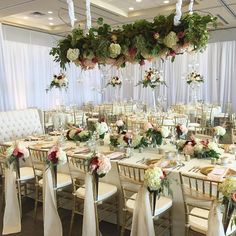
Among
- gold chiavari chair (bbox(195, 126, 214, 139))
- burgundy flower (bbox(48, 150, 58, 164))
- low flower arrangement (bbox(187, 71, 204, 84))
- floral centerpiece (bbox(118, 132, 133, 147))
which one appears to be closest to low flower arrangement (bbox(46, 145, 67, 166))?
burgundy flower (bbox(48, 150, 58, 164))

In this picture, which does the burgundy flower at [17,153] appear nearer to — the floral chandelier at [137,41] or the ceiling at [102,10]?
the floral chandelier at [137,41]

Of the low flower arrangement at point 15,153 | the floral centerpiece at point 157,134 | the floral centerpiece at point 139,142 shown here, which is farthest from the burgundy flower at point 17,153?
the floral centerpiece at point 157,134

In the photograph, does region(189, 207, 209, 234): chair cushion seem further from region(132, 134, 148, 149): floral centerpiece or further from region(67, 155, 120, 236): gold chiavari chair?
region(132, 134, 148, 149): floral centerpiece

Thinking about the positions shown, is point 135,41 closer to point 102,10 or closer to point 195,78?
point 102,10

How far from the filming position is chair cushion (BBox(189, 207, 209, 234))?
8.59ft

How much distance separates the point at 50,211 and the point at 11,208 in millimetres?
726

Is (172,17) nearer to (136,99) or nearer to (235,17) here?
(235,17)

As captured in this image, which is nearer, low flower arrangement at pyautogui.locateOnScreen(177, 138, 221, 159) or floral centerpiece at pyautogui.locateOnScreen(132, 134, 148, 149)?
low flower arrangement at pyautogui.locateOnScreen(177, 138, 221, 159)

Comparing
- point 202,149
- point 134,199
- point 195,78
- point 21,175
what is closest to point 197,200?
point 134,199

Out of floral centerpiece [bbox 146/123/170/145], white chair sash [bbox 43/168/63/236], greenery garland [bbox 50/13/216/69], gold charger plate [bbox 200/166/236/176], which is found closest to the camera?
greenery garland [bbox 50/13/216/69]

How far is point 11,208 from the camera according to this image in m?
3.83

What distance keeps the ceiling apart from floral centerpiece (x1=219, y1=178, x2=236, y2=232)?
14.8 ft

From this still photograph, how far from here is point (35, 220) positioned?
397 cm

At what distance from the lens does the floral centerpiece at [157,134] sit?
4.02m
